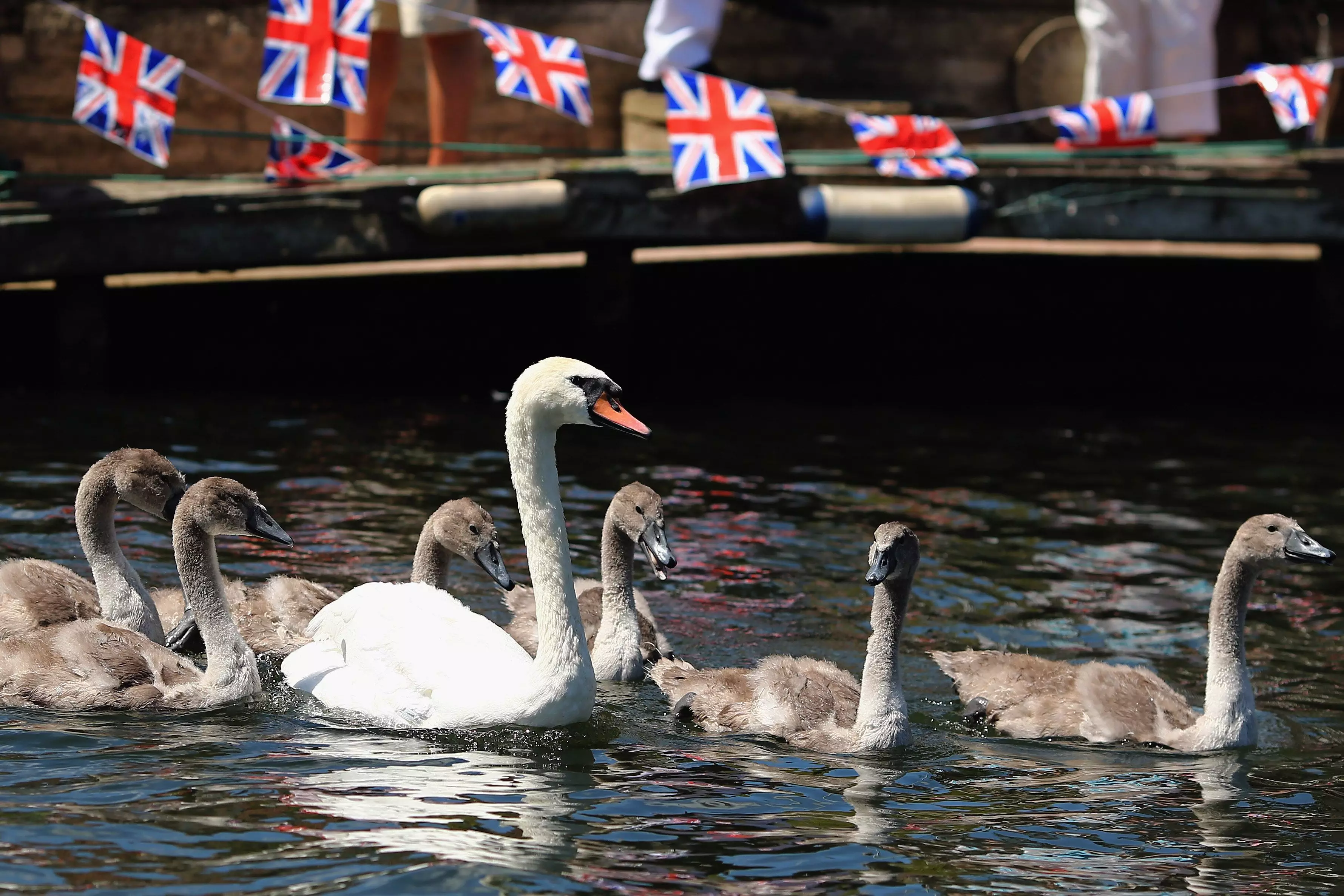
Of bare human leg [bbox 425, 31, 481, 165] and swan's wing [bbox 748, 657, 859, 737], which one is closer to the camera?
swan's wing [bbox 748, 657, 859, 737]

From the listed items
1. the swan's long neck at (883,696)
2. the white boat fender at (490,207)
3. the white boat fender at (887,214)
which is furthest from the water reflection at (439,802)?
the white boat fender at (887,214)

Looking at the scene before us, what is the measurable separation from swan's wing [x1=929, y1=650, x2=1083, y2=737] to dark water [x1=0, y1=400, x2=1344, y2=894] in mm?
85

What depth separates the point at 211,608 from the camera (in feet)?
23.9

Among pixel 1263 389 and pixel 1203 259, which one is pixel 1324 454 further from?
pixel 1203 259

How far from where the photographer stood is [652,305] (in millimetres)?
15797

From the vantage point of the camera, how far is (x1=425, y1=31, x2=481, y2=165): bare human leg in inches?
525

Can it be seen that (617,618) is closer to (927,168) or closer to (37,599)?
(37,599)

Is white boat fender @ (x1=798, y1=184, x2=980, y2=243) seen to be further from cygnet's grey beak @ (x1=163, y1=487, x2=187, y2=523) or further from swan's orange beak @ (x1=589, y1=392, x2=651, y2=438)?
swan's orange beak @ (x1=589, y1=392, x2=651, y2=438)

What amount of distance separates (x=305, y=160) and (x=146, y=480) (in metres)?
5.44

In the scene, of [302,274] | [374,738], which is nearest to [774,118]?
[302,274]

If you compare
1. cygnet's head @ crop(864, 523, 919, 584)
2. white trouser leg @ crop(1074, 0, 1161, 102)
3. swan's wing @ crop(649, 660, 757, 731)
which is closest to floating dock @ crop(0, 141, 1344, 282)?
white trouser leg @ crop(1074, 0, 1161, 102)

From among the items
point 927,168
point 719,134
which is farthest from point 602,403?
point 927,168

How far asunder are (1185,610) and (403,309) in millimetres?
7574

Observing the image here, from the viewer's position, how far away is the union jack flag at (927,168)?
529 inches
